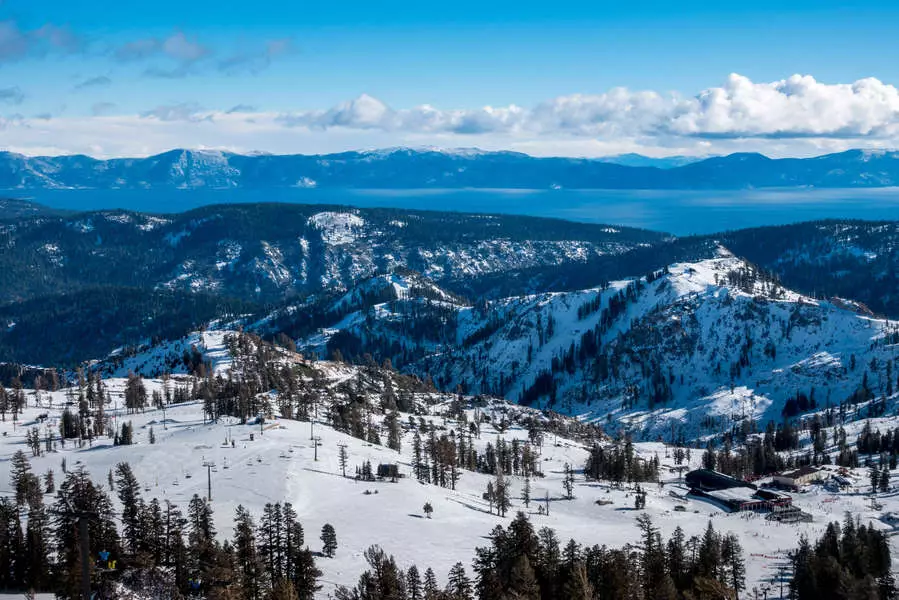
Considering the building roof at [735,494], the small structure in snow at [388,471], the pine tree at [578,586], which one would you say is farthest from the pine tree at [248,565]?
the building roof at [735,494]

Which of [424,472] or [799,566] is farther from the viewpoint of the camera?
[424,472]

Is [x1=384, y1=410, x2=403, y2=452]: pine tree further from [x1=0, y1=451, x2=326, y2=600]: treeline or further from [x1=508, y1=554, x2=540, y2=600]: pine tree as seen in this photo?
[x1=508, y1=554, x2=540, y2=600]: pine tree

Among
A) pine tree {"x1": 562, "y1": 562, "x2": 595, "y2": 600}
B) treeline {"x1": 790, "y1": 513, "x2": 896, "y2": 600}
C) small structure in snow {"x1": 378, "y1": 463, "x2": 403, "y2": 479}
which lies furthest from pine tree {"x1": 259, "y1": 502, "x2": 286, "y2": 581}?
treeline {"x1": 790, "y1": 513, "x2": 896, "y2": 600}

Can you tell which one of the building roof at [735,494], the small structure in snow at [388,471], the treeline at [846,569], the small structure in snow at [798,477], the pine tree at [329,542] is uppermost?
the pine tree at [329,542]

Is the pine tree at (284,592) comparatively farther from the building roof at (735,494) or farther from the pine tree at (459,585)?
the building roof at (735,494)

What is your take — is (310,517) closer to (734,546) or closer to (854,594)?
(734,546)

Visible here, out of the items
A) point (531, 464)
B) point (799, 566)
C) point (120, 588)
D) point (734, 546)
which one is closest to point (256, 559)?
point (120, 588)
